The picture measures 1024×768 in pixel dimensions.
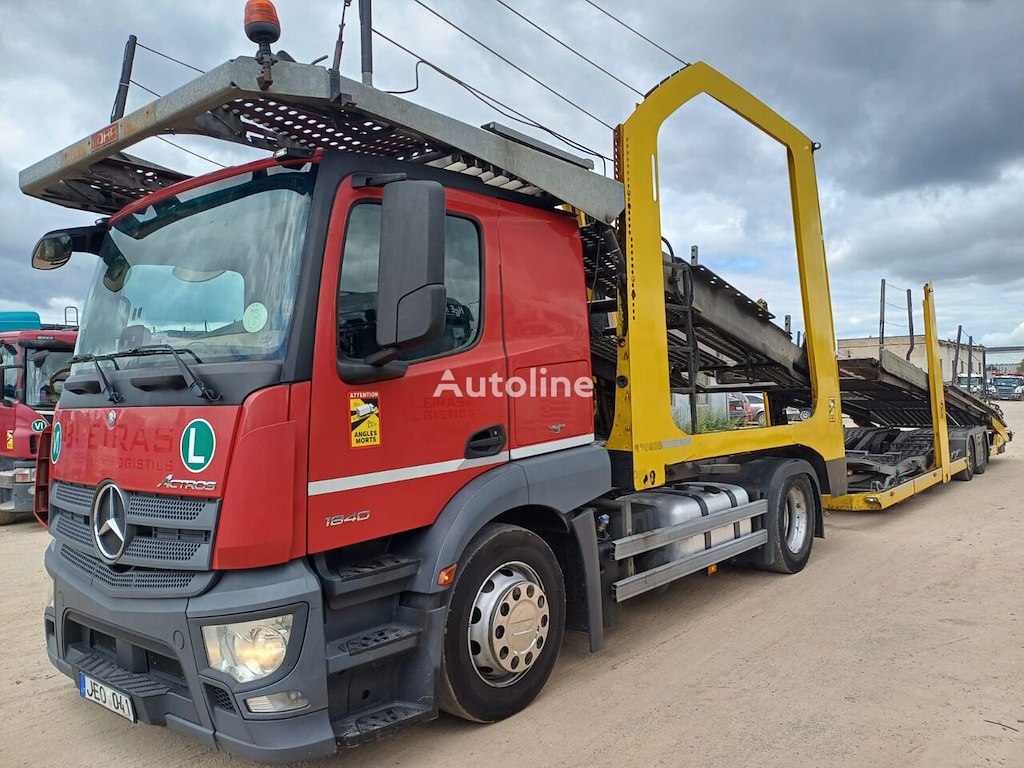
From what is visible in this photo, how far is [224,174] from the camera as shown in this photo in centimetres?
317

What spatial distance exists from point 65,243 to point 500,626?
3.13m

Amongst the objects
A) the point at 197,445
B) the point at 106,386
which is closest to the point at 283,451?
the point at 197,445

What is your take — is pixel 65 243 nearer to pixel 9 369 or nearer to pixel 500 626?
pixel 500 626

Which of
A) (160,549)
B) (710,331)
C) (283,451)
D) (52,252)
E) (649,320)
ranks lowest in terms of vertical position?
(160,549)

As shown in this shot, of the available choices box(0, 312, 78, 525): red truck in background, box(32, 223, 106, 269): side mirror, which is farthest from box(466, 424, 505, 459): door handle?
box(0, 312, 78, 525): red truck in background

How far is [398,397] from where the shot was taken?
3.11m

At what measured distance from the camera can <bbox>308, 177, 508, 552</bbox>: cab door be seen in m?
2.85

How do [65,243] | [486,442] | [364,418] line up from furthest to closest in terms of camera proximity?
1. [65,243]
2. [486,442]
3. [364,418]

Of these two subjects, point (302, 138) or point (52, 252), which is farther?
point (52, 252)

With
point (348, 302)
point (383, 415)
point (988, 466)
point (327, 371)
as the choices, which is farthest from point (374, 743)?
point (988, 466)

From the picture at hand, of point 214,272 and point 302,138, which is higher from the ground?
point 302,138

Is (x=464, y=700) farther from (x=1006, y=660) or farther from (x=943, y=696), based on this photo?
(x=1006, y=660)

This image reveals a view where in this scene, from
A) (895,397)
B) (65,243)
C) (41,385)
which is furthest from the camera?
(895,397)

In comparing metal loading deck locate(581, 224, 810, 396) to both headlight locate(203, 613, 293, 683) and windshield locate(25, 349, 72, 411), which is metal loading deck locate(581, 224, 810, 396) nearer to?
headlight locate(203, 613, 293, 683)
